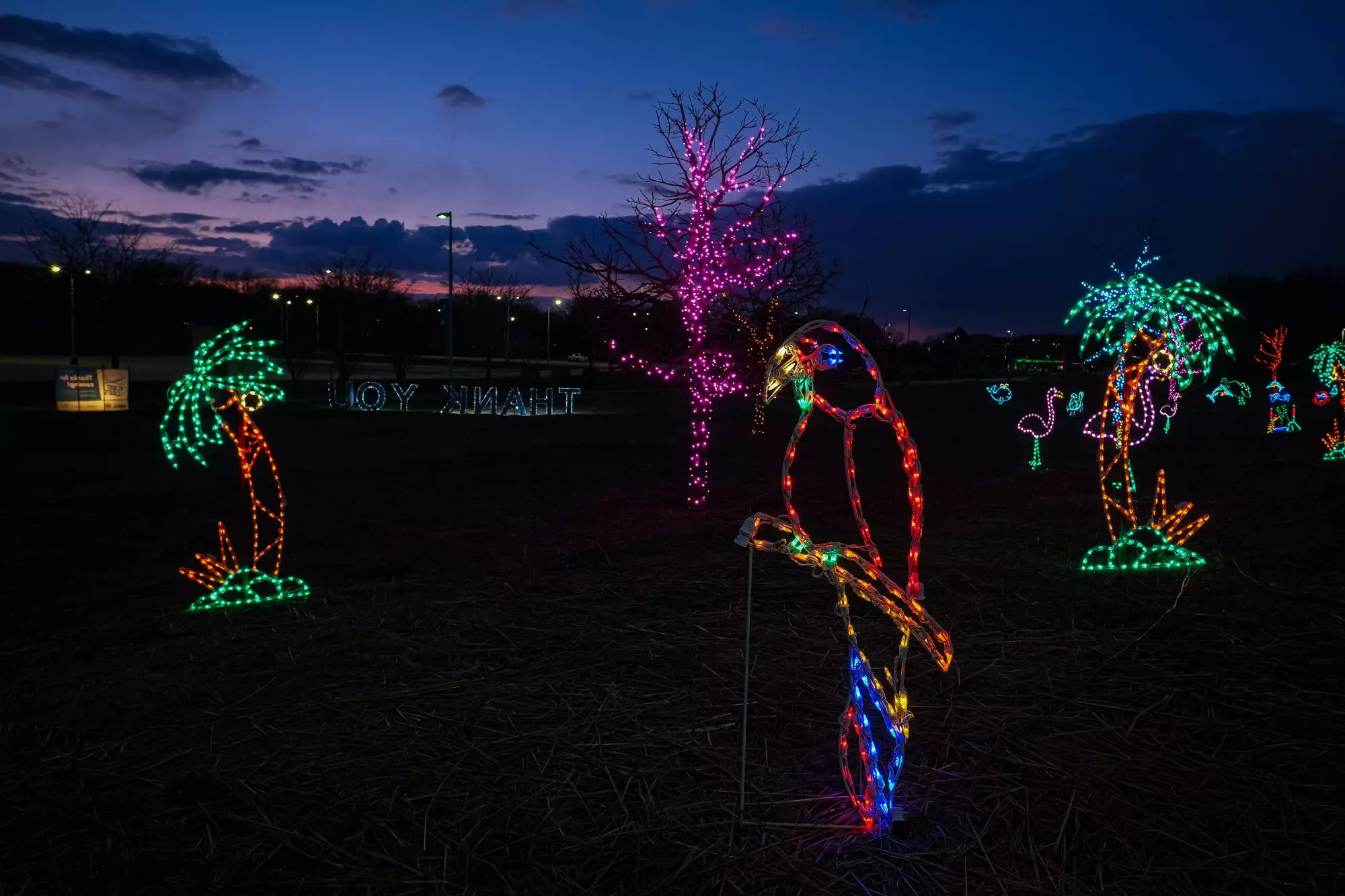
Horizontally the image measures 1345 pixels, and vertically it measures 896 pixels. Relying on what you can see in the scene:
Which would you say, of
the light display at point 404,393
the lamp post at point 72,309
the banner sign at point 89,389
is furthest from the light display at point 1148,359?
the lamp post at point 72,309

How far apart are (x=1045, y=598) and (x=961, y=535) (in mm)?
2334

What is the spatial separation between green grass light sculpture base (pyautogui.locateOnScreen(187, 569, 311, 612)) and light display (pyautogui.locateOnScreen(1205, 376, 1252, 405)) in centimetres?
3050

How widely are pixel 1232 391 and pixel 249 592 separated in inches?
1435

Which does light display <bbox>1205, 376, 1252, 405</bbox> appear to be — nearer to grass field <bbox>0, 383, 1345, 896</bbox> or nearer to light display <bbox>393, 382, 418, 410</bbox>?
grass field <bbox>0, 383, 1345, 896</bbox>

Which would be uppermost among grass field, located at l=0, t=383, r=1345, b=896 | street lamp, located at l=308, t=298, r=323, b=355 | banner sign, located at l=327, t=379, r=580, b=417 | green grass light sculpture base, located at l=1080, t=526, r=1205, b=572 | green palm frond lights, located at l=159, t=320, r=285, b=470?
street lamp, located at l=308, t=298, r=323, b=355

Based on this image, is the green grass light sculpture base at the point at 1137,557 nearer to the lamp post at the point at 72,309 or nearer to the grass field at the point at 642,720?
the grass field at the point at 642,720

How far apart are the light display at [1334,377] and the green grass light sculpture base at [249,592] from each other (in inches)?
564

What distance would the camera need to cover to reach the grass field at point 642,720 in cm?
281

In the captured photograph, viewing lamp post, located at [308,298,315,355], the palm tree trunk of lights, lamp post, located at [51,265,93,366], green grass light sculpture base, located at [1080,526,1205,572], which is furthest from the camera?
lamp post, located at [308,298,315,355]

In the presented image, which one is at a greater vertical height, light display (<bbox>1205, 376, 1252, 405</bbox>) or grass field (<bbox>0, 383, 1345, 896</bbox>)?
light display (<bbox>1205, 376, 1252, 405</bbox>)

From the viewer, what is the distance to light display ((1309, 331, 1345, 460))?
45.5ft

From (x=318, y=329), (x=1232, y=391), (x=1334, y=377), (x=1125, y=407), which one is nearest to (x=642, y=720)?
(x=1125, y=407)

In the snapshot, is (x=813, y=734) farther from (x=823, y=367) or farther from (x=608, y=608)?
(x=608, y=608)

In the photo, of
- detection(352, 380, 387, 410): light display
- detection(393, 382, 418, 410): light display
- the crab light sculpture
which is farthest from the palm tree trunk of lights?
detection(352, 380, 387, 410): light display
